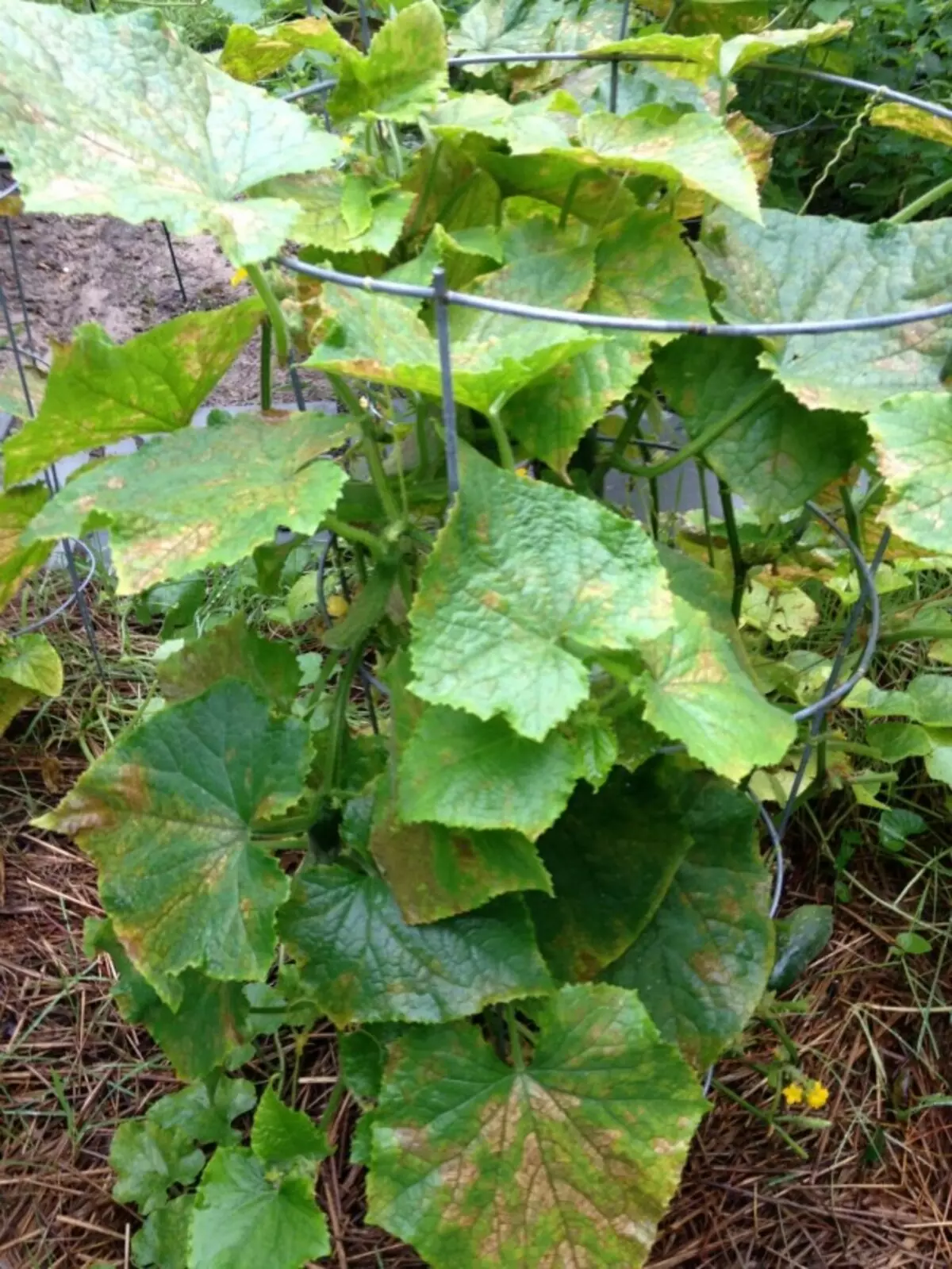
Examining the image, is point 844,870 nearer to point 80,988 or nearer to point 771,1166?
point 771,1166

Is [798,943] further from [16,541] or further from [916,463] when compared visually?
[16,541]

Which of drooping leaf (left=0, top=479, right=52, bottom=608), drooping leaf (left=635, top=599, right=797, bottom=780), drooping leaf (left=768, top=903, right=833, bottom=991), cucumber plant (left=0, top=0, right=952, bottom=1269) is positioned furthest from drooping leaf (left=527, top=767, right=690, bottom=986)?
drooping leaf (left=0, top=479, right=52, bottom=608)

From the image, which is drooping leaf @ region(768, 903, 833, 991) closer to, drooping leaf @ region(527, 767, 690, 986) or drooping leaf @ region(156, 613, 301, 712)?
drooping leaf @ region(527, 767, 690, 986)

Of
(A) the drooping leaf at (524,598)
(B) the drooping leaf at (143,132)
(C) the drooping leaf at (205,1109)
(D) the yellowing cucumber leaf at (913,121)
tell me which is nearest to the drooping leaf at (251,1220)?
(C) the drooping leaf at (205,1109)

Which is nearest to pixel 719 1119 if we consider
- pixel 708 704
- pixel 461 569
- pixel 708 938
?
pixel 708 938

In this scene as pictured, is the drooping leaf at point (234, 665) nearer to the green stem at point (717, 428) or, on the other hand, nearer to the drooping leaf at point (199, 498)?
the drooping leaf at point (199, 498)

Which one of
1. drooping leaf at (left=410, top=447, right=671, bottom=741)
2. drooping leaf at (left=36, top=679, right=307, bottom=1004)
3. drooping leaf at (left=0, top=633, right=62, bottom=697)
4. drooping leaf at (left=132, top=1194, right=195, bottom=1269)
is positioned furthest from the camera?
drooping leaf at (left=0, top=633, right=62, bottom=697)

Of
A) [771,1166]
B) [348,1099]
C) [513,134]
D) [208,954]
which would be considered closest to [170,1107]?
[348,1099]
